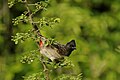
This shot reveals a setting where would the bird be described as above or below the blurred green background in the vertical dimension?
above

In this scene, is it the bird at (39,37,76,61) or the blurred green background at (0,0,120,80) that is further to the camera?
the blurred green background at (0,0,120,80)

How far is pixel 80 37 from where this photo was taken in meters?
4.73

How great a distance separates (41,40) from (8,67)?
323 cm

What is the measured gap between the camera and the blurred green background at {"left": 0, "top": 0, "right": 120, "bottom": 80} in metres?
4.57

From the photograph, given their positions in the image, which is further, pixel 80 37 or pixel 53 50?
pixel 80 37

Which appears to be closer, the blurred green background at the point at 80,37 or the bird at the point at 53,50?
the bird at the point at 53,50

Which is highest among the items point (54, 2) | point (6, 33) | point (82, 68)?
point (54, 2)

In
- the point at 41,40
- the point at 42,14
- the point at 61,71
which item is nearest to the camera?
→ the point at 41,40

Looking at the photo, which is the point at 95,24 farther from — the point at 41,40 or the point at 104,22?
the point at 41,40

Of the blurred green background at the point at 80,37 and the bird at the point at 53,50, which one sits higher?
the bird at the point at 53,50

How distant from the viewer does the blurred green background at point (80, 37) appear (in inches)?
180

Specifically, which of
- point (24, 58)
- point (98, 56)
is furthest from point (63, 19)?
point (24, 58)

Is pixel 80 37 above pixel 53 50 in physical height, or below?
below

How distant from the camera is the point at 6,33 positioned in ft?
16.0
